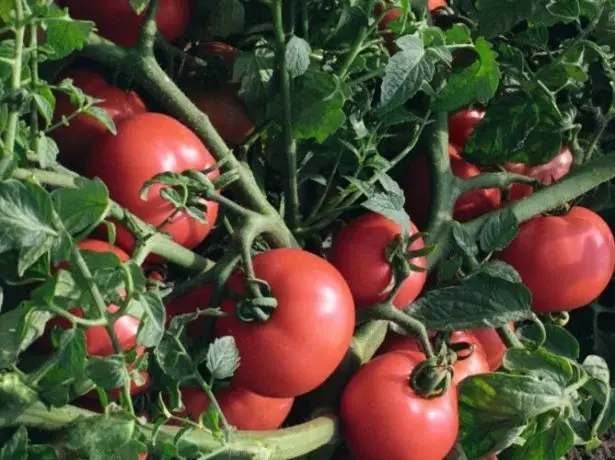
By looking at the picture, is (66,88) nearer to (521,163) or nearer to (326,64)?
(326,64)

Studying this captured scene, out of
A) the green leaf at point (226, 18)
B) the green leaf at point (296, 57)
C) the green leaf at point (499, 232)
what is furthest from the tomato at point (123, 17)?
the green leaf at point (499, 232)

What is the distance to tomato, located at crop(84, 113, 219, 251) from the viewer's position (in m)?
0.77

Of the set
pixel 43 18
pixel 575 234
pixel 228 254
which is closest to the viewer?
pixel 43 18

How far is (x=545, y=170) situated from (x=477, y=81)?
0.20 meters

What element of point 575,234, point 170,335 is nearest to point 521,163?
point 575,234

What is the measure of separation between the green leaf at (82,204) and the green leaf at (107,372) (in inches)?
3.4

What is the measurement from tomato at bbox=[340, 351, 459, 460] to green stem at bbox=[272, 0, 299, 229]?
161mm

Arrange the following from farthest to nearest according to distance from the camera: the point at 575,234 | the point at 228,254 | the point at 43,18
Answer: the point at 575,234
the point at 228,254
the point at 43,18

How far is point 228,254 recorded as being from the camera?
2.55ft

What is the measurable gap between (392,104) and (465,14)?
29 cm

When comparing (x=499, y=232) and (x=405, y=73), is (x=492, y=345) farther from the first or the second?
(x=405, y=73)

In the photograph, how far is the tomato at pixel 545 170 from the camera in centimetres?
99

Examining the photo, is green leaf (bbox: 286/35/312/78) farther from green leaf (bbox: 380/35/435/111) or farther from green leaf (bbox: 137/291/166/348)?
green leaf (bbox: 137/291/166/348)

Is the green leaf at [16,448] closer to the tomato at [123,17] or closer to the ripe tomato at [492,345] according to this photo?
the tomato at [123,17]
